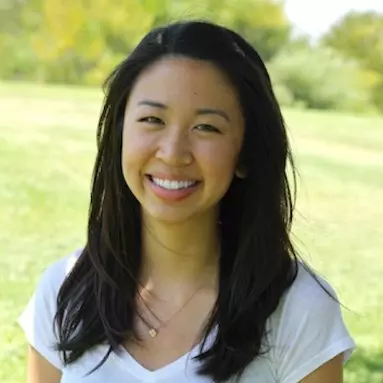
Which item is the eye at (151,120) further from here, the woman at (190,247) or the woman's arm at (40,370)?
the woman's arm at (40,370)

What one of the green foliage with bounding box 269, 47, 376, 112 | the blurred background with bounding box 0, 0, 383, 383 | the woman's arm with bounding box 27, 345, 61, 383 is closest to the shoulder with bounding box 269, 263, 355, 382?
the woman's arm with bounding box 27, 345, 61, 383

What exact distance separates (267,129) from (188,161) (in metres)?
0.13

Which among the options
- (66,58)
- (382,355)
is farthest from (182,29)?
(66,58)

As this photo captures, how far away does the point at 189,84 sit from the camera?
1.18 m

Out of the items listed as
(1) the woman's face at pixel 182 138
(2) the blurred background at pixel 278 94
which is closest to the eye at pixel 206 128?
(1) the woman's face at pixel 182 138

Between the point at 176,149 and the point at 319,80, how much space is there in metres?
3.66

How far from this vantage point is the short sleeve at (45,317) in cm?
134

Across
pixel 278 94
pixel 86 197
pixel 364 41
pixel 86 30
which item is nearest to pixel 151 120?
pixel 278 94

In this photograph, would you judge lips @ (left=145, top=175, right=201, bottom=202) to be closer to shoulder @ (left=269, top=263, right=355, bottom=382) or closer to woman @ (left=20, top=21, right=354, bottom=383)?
woman @ (left=20, top=21, right=354, bottom=383)

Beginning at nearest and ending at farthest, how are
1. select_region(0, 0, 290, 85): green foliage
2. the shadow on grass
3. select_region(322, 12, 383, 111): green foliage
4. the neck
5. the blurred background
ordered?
the neck → the shadow on grass → the blurred background → select_region(0, 0, 290, 85): green foliage → select_region(322, 12, 383, 111): green foliage

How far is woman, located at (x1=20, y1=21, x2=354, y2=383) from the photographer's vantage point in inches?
46.9

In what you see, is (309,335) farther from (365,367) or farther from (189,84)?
(365,367)

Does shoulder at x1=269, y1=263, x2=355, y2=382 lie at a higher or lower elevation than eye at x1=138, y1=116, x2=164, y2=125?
lower

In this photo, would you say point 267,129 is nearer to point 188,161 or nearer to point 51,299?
point 188,161
